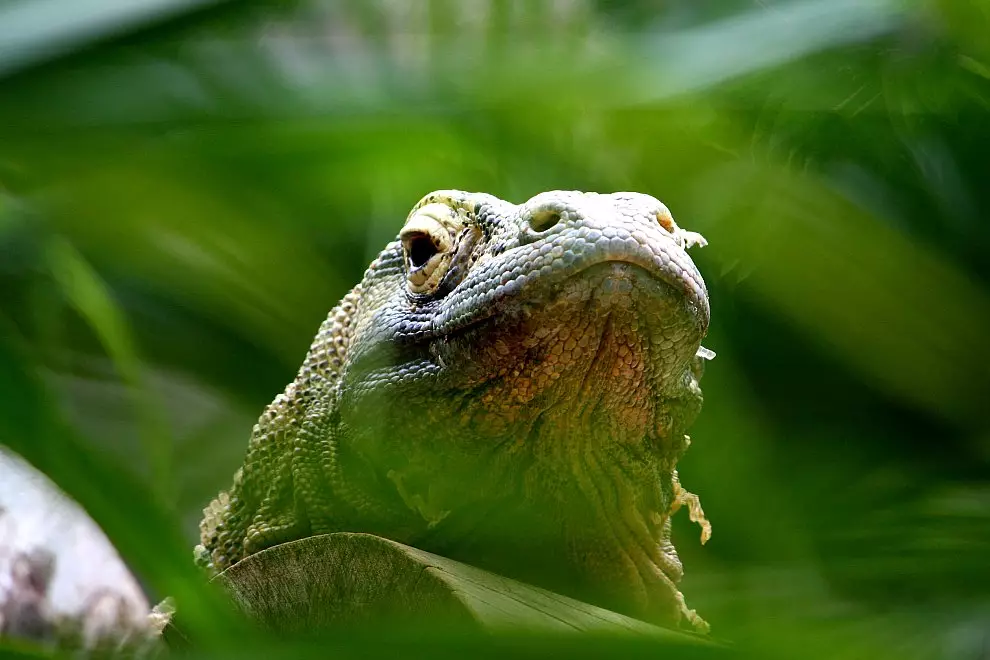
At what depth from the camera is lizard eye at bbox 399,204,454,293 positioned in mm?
2287

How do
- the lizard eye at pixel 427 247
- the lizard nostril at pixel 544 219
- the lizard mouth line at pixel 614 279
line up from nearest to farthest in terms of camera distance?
1. the lizard mouth line at pixel 614 279
2. the lizard nostril at pixel 544 219
3. the lizard eye at pixel 427 247

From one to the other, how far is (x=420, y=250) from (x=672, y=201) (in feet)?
3.41

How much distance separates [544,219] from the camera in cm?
198

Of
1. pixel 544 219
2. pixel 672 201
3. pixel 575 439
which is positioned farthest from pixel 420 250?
pixel 672 201

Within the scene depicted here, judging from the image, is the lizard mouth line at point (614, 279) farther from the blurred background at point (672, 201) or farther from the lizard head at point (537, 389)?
the blurred background at point (672, 201)

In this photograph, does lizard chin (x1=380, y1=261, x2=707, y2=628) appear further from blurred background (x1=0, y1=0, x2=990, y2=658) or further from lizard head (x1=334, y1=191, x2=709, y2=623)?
blurred background (x1=0, y1=0, x2=990, y2=658)

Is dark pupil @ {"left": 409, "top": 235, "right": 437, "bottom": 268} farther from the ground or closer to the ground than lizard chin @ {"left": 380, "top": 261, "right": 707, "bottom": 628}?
farther from the ground

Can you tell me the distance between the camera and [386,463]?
7.41 feet

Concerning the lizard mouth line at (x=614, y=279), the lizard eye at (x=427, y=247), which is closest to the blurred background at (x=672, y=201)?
the lizard eye at (x=427, y=247)

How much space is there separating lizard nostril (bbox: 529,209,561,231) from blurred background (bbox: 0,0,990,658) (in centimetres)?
13

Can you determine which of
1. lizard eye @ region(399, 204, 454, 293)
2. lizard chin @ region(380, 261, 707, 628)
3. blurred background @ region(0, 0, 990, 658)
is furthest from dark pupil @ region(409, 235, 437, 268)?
lizard chin @ region(380, 261, 707, 628)

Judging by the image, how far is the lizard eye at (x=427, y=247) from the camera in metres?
2.29

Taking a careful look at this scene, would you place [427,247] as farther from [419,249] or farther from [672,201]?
[672,201]

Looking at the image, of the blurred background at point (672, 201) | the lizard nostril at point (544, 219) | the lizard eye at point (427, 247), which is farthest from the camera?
the lizard eye at point (427, 247)
